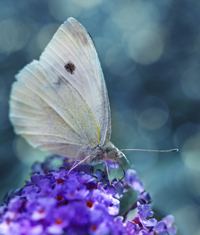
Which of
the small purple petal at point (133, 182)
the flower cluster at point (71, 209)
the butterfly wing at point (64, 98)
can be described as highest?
the butterfly wing at point (64, 98)

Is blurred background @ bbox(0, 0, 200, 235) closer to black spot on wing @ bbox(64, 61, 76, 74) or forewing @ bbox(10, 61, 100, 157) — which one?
forewing @ bbox(10, 61, 100, 157)

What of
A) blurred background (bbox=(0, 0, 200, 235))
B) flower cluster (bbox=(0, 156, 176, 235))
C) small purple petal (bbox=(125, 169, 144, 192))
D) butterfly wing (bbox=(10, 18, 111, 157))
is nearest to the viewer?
flower cluster (bbox=(0, 156, 176, 235))

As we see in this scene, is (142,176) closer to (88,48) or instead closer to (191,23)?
(88,48)

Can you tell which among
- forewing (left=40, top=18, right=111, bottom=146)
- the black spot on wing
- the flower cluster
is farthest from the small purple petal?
the black spot on wing

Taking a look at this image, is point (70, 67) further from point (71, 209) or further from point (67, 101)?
point (71, 209)

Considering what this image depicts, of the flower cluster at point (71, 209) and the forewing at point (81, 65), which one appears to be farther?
the forewing at point (81, 65)

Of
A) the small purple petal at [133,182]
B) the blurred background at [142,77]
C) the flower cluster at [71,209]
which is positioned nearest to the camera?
the flower cluster at [71,209]

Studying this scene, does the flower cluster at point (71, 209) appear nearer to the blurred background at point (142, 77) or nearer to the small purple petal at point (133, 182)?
the small purple petal at point (133, 182)

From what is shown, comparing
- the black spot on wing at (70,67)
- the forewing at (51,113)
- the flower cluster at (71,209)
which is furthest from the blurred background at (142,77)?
the black spot on wing at (70,67)

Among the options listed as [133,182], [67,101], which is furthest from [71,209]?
[67,101]
